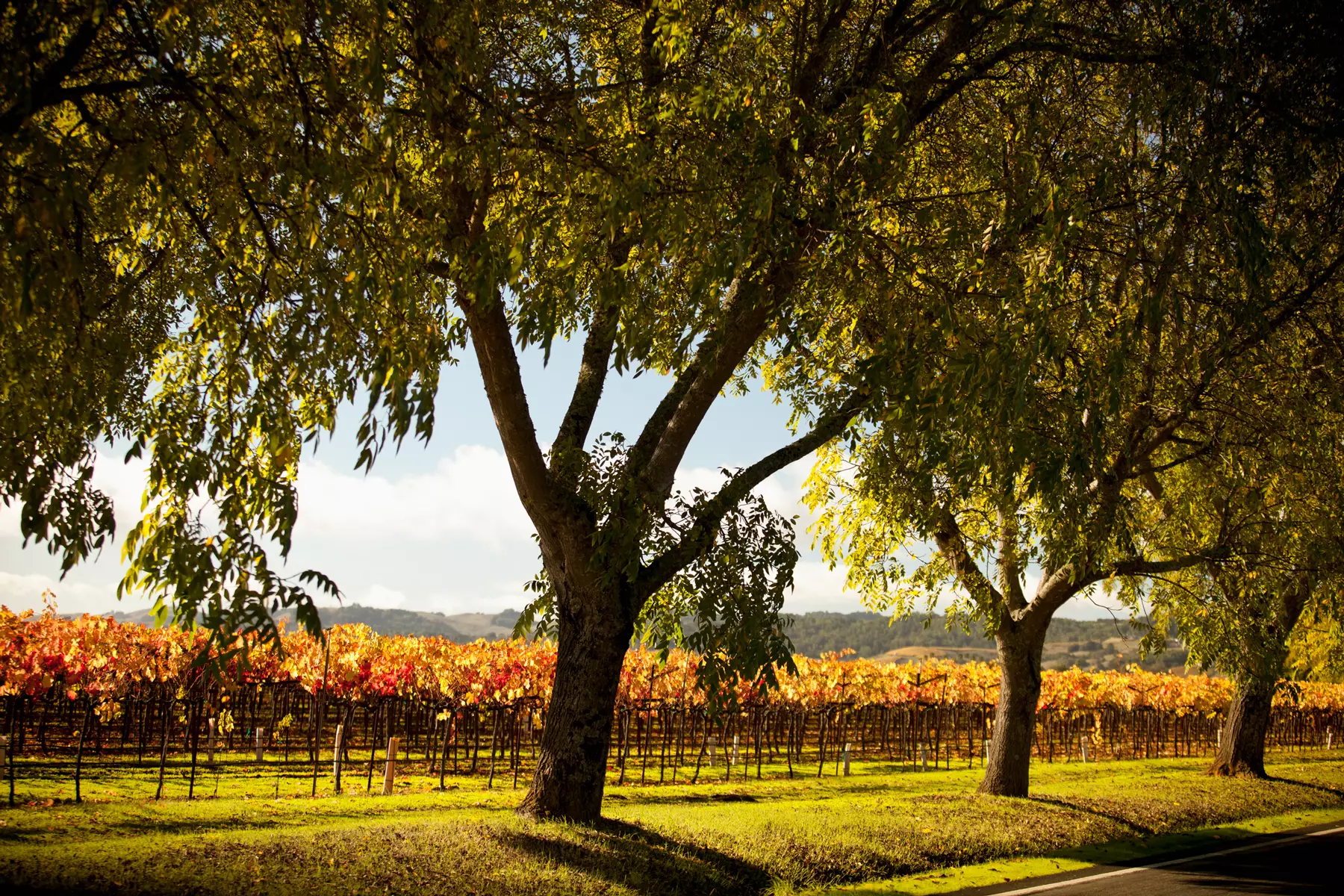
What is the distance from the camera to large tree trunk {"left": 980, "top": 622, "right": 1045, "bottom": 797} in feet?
52.7

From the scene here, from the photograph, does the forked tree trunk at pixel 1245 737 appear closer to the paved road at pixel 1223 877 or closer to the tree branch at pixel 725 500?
the paved road at pixel 1223 877

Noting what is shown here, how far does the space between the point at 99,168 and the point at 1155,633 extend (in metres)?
17.6

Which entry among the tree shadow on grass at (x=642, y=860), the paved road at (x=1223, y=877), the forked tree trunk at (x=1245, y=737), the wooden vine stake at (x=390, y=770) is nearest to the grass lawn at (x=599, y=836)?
the tree shadow on grass at (x=642, y=860)

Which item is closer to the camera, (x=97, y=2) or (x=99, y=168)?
(x=97, y=2)

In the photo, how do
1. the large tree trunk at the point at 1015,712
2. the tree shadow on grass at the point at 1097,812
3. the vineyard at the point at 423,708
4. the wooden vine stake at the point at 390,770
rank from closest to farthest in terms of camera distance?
the tree shadow on grass at the point at 1097,812, the large tree trunk at the point at 1015,712, the wooden vine stake at the point at 390,770, the vineyard at the point at 423,708

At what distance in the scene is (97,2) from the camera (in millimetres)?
4855

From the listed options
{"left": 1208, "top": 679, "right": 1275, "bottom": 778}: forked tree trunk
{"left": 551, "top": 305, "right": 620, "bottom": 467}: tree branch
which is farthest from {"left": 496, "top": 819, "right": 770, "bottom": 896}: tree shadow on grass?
{"left": 1208, "top": 679, "right": 1275, "bottom": 778}: forked tree trunk

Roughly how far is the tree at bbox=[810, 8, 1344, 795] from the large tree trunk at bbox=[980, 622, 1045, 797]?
3.56m

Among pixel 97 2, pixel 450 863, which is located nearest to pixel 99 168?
pixel 97 2

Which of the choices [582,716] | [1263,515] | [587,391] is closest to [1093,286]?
[587,391]

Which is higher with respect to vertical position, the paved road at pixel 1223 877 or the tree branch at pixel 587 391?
the tree branch at pixel 587 391

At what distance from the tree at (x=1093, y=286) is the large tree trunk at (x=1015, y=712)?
11.7 ft

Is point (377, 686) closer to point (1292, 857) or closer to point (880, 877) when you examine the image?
point (880, 877)

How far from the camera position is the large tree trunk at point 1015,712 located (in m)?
16.1
